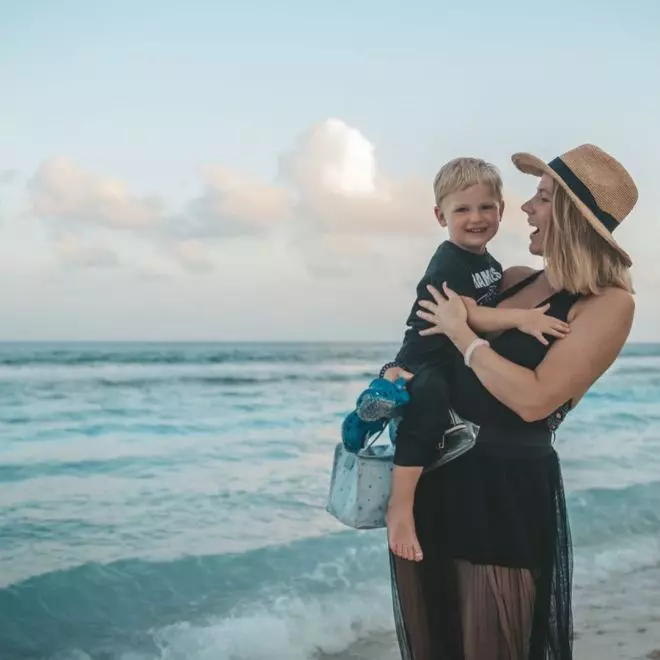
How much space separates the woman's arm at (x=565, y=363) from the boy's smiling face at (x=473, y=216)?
0.43m

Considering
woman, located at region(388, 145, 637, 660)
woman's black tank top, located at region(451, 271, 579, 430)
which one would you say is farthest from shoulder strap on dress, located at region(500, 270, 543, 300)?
woman's black tank top, located at region(451, 271, 579, 430)

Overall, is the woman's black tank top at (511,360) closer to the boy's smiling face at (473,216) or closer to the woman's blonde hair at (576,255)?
the woman's blonde hair at (576,255)

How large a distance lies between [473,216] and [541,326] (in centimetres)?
47

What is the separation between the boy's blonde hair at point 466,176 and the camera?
2404 mm

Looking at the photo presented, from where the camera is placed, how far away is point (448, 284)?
91.4 inches

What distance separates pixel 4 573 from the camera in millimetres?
5805

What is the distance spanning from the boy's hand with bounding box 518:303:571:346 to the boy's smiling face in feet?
1.32

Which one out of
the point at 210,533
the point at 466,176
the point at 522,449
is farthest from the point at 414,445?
the point at 210,533

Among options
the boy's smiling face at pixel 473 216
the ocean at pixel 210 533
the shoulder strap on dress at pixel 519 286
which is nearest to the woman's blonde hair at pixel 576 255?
the shoulder strap on dress at pixel 519 286

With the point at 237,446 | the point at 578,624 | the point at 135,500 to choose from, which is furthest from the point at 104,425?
the point at 578,624

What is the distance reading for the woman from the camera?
6.69 feet

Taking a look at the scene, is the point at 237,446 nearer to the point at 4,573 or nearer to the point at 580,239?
the point at 4,573

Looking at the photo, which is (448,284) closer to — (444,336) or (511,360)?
(444,336)

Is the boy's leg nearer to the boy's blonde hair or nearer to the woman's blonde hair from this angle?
the woman's blonde hair
